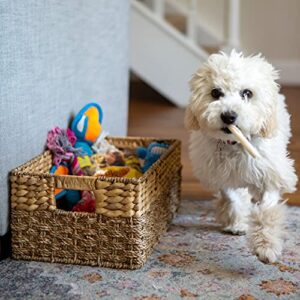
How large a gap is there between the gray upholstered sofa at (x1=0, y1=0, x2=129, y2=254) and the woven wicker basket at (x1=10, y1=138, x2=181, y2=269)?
5 cm

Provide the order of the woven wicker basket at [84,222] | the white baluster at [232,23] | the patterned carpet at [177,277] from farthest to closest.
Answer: the white baluster at [232,23] → the woven wicker basket at [84,222] → the patterned carpet at [177,277]

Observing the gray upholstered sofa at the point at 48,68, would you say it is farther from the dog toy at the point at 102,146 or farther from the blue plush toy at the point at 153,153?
the blue plush toy at the point at 153,153

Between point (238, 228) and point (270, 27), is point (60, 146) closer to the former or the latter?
point (238, 228)

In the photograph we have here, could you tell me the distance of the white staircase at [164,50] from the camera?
3.65 meters

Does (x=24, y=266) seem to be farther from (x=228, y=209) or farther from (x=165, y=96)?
(x=165, y=96)

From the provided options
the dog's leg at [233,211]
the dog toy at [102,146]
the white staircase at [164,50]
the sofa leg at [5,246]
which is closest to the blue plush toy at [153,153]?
the dog toy at [102,146]

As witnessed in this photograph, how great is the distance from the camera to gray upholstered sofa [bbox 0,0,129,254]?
136 centimetres

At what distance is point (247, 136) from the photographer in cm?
144

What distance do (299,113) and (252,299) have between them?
7.41 ft

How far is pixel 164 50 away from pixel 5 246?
2.42 metres

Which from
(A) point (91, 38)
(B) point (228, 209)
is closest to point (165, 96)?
(A) point (91, 38)

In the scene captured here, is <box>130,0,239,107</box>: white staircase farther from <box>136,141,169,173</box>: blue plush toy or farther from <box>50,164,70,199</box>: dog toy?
<box>50,164,70,199</box>: dog toy

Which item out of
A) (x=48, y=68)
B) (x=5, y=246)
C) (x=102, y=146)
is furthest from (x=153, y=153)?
(x=5, y=246)

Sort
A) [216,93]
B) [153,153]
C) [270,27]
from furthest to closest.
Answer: [270,27], [153,153], [216,93]
